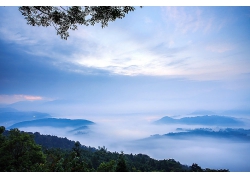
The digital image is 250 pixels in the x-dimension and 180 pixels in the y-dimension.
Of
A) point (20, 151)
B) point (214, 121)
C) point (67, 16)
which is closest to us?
point (67, 16)

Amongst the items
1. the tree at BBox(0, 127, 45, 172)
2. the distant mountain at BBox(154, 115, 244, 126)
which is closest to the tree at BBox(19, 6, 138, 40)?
the tree at BBox(0, 127, 45, 172)

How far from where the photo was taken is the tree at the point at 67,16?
236 cm

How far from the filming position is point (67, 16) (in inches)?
97.3

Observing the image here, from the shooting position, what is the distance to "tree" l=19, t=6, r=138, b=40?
2363mm

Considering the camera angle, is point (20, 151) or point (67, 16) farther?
point (20, 151)

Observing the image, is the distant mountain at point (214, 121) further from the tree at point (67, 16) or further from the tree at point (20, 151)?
the tree at point (20, 151)

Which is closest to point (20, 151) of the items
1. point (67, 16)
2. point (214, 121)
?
point (67, 16)

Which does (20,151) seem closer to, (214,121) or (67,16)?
(67,16)

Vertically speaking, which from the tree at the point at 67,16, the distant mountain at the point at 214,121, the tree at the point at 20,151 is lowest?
the tree at the point at 20,151

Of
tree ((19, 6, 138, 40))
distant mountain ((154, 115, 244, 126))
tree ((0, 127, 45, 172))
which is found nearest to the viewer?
tree ((19, 6, 138, 40))

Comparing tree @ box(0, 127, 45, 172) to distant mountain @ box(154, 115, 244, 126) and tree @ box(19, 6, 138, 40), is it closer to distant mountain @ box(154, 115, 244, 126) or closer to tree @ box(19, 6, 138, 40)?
tree @ box(19, 6, 138, 40)

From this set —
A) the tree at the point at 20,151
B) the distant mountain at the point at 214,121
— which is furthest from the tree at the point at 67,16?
the distant mountain at the point at 214,121
